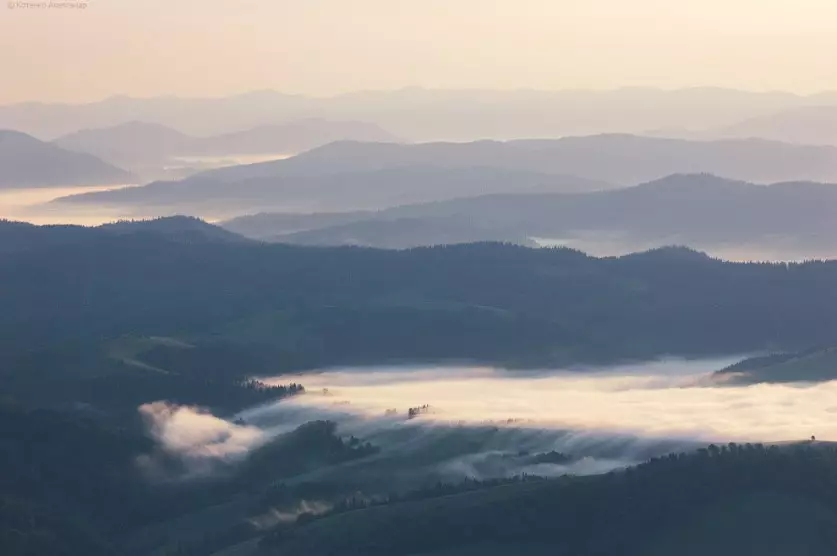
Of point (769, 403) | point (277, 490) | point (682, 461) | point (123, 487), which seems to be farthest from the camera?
point (769, 403)

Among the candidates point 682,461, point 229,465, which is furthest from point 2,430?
point 682,461

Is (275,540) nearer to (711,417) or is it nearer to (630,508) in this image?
(630,508)

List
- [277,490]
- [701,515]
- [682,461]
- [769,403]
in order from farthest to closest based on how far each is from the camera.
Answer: [769,403]
[277,490]
[682,461]
[701,515]

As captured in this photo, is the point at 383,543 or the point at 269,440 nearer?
the point at 383,543

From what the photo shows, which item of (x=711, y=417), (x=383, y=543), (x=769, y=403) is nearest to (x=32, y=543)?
(x=383, y=543)

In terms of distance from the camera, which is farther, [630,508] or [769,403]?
[769,403]

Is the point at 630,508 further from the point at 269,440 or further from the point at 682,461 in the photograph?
the point at 269,440

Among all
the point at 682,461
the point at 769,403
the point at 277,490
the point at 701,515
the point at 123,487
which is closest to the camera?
the point at 701,515

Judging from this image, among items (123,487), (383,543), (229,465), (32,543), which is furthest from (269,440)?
(383,543)
